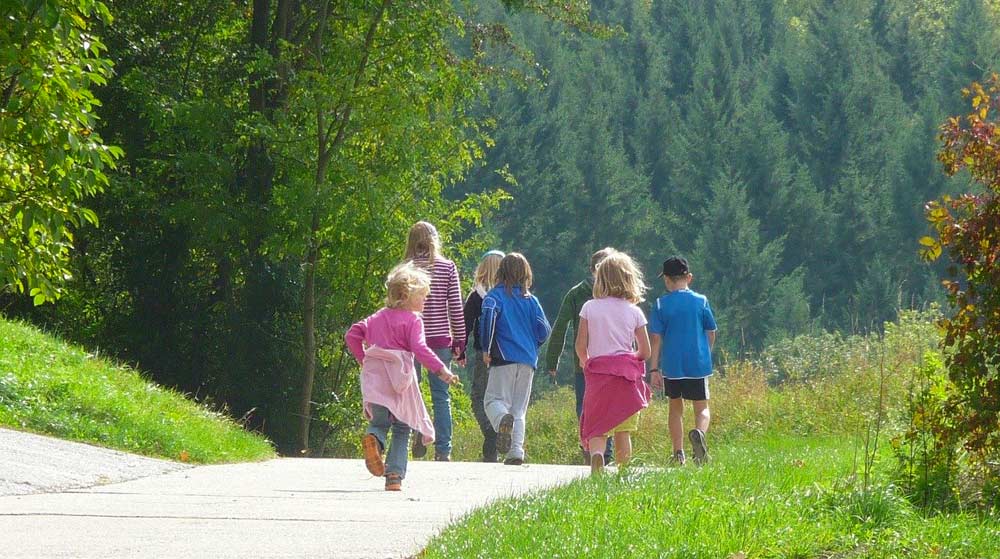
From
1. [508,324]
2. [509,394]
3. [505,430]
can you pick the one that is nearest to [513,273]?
[508,324]

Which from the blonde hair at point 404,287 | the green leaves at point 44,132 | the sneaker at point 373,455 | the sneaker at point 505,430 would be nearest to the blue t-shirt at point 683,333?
the sneaker at point 505,430

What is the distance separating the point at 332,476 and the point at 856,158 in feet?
195

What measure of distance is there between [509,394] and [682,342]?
235 cm

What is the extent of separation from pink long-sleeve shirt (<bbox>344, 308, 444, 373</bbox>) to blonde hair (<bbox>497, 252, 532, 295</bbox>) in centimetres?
314

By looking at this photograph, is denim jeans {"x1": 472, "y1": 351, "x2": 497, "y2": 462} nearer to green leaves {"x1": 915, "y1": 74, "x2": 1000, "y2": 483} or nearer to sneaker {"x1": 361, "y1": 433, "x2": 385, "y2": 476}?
sneaker {"x1": 361, "y1": 433, "x2": 385, "y2": 476}

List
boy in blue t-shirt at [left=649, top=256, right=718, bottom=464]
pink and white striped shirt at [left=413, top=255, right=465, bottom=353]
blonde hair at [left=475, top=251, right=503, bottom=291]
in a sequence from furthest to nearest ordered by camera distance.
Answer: blonde hair at [left=475, top=251, right=503, bottom=291], pink and white striped shirt at [left=413, top=255, right=465, bottom=353], boy in blue t-shirt at [left=649, top=256, right=718, bottom=464]

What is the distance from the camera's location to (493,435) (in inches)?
587

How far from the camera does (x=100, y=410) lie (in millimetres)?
12602

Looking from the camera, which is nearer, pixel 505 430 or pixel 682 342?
pixel 682 342

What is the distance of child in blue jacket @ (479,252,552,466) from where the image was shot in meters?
13.1

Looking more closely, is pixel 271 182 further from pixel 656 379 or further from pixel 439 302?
pixel 656 379

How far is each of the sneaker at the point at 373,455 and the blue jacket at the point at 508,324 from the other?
11.3 feet

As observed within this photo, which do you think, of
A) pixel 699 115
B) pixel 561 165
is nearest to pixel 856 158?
pixel 699 115

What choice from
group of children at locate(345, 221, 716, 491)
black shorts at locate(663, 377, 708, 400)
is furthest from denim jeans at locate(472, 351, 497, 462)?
black shorts at locate(663, 377, 708, 400)
